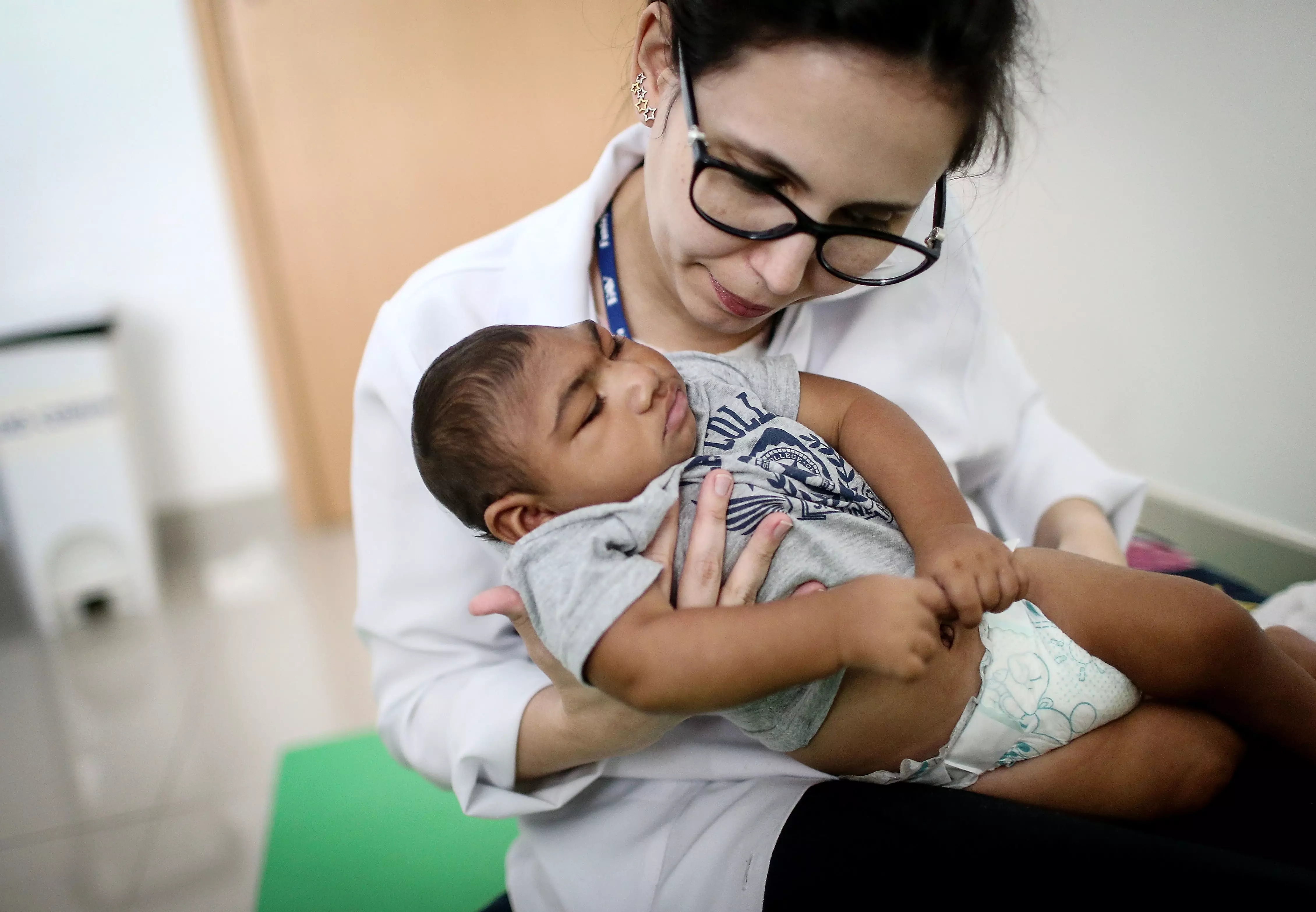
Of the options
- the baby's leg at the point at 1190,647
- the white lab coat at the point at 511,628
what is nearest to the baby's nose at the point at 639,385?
the white lab coat at the point at 511,628

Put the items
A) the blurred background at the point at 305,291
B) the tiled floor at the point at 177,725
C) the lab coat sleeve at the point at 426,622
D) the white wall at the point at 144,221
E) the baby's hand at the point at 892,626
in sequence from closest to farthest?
the baby's hand at the point at 892,626
the lab coat sleeve at the point at 426,622
the blurred background at the point at 305,291
the tiled floor at the point at 177,725
the white wall at the point at 144,221

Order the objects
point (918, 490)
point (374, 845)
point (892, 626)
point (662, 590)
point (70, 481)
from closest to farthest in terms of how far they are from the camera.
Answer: point (892, 626)
point (662, 590)
point (918, 490)
point (374, 845)
point (70, 481)

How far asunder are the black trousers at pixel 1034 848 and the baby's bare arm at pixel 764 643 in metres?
0.23

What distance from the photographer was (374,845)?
1.52 meters

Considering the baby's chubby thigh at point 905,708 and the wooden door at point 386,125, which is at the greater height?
the wooden door at point 386,125

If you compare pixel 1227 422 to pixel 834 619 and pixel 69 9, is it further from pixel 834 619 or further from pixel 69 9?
pixel 69 9

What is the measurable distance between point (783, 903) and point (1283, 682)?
52 cm

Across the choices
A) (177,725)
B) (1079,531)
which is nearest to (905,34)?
(1079,531)

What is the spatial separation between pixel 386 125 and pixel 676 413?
756mm

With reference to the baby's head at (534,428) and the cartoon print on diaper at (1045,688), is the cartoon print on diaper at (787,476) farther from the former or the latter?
the cartoon print on diaper at (1045,688)

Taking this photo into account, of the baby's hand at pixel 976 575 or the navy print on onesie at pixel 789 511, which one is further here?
the navy print on onesie at pixel 789 511

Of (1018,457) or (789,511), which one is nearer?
(789,511)

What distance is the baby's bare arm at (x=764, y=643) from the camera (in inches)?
25.2

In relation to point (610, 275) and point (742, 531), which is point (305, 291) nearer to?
point (610, 275)
